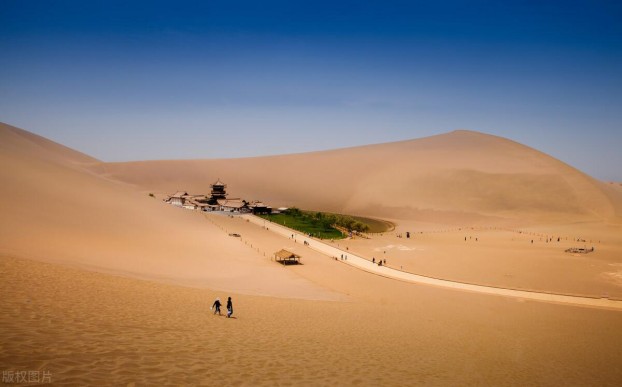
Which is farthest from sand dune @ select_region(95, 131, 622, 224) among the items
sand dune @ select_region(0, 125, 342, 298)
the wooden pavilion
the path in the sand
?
sand dune @ select_region(0, 125, 342, 298)

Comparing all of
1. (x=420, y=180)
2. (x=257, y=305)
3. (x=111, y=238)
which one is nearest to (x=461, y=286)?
(x=257, y=305)

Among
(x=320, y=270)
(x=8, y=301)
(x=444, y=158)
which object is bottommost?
(x=320, y=270)

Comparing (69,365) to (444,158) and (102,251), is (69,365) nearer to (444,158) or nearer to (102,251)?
(102,251)

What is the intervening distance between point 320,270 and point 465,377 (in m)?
21.4

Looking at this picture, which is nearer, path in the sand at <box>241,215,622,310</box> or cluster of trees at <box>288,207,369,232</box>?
path in the sand at <box>241,215,622,310</box>

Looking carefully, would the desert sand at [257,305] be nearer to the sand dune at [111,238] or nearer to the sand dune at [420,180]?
the sand dune at [111,238]

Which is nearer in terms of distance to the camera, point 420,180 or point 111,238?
point 111,238

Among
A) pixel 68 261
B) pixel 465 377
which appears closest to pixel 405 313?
pixel 465 377

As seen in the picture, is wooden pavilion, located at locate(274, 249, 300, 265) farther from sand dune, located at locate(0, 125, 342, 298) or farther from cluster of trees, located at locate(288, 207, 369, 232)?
cluster of trees, located at locate(288, 207, 369, 232)

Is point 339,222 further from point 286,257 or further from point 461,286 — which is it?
point 461,286

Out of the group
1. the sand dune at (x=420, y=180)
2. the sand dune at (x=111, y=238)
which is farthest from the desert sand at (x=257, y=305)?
the sand dune at (x=420, y=180)

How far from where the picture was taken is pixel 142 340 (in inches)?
365

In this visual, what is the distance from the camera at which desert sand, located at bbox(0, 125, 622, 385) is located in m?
8.60

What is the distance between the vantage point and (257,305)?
→ 57.0ft
